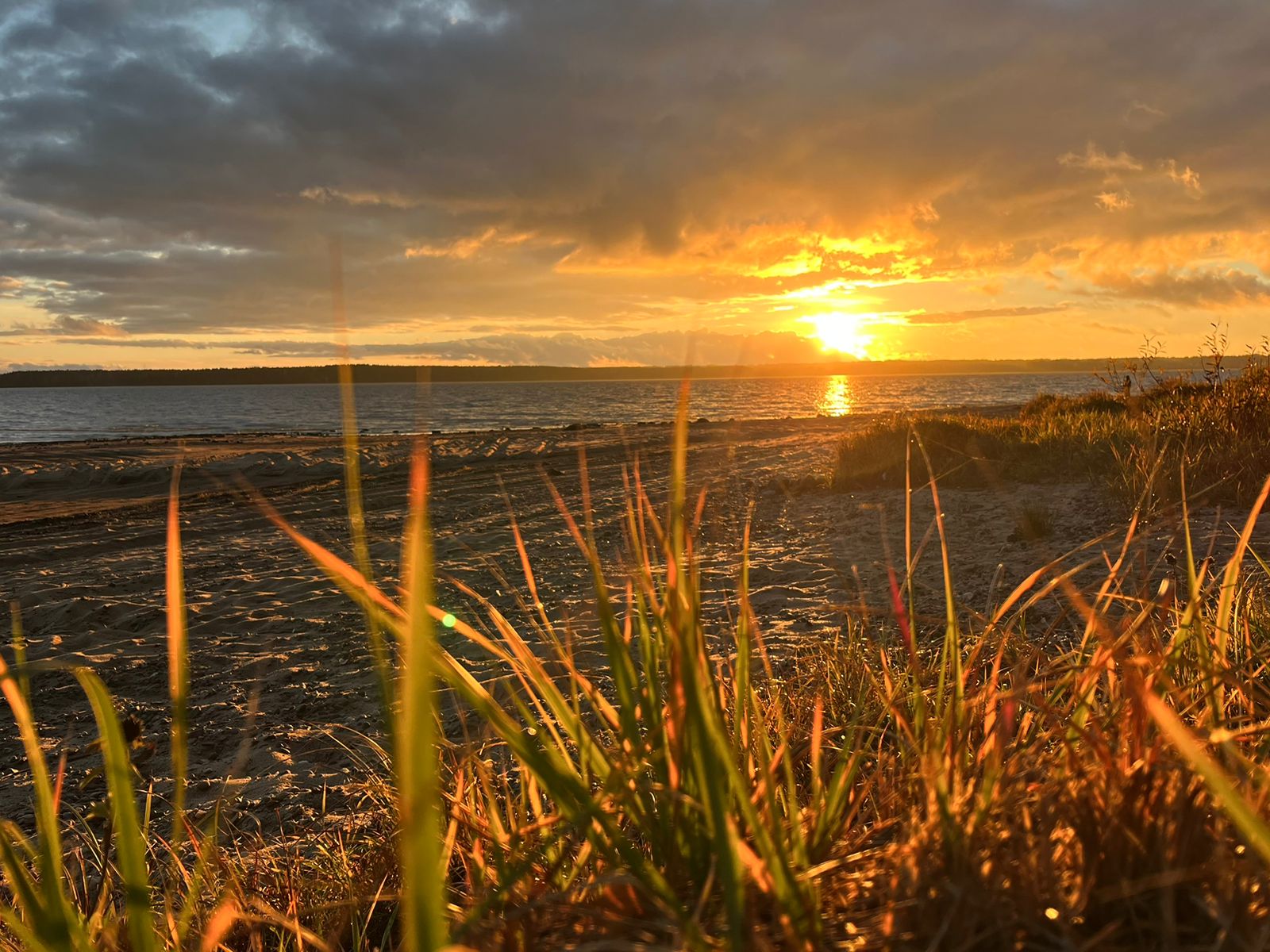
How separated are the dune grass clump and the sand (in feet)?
1.19

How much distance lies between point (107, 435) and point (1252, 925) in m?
39.3

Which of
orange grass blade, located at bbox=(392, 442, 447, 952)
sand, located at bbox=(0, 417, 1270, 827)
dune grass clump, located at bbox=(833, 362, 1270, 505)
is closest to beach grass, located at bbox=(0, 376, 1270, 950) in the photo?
orange grass blade, located at bbox=(392, 442, 447, 952)

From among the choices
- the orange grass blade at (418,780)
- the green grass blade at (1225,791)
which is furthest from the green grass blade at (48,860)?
the green grass blade at (1225,791)

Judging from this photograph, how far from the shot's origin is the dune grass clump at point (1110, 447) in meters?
6.44

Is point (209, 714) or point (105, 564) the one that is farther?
point (105, 564)

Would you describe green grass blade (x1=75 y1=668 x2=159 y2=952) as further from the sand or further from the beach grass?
the sand

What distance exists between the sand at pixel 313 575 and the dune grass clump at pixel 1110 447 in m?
0.36

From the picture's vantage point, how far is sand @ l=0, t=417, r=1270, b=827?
378 centimetres

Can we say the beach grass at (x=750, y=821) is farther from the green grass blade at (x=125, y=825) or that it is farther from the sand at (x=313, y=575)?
the sand at (x=313, y=575)

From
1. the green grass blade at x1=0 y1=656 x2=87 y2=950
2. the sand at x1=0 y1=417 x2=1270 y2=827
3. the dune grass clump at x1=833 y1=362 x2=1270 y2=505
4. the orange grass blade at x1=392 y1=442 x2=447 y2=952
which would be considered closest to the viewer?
the orange grass blade at x1=392 y1=442 x2=447 y2=952

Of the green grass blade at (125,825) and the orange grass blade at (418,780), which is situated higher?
the orange grass blade at (418,780)

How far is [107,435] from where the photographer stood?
3384cm

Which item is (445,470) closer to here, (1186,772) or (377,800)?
(377,800)

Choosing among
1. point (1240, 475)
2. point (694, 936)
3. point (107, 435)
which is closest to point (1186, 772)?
point (694, 936)
